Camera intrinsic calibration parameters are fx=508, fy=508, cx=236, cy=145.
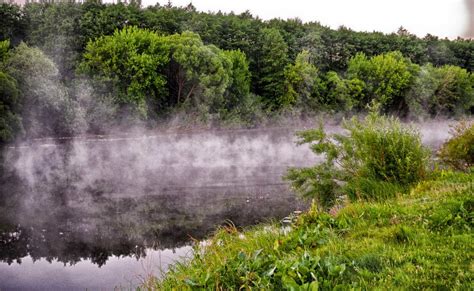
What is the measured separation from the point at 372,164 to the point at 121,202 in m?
18.9

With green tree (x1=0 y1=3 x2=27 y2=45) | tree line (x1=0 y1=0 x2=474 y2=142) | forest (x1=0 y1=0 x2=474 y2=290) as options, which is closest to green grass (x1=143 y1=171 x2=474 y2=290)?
forest (x1=0 y1=0 x2=474 y2=290)

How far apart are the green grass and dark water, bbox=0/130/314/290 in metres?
4.31

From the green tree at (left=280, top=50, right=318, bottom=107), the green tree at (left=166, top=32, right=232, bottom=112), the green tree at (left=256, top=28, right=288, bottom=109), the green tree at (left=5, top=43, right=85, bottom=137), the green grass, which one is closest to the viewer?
the green grass

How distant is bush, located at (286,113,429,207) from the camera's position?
638 inches

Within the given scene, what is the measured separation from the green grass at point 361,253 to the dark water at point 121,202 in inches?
170

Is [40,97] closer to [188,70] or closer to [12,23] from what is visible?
[188,70]

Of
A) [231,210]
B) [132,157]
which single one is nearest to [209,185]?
[231,210]

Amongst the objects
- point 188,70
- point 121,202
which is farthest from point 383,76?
point 121,202

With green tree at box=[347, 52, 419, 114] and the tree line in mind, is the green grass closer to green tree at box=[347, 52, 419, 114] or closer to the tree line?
the tree line

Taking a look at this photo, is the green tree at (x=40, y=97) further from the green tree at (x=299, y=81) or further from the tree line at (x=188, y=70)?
the green tree at (x=299, y=81)

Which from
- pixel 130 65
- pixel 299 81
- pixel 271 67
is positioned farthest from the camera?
pixel 271 67

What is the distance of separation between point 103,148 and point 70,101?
762cm

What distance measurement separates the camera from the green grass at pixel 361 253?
6.58 m

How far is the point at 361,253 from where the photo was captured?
7770 mm
